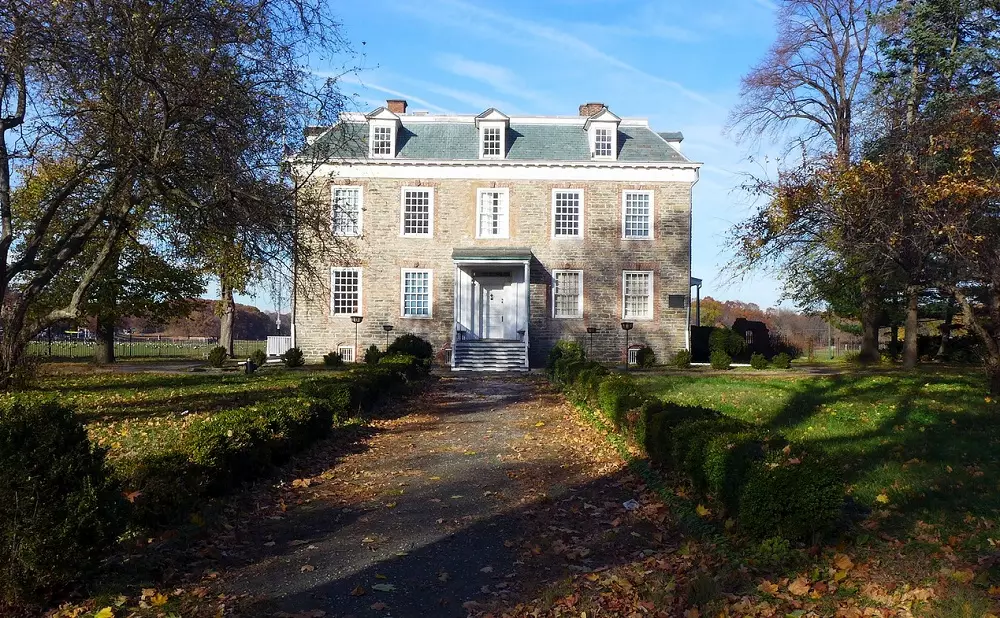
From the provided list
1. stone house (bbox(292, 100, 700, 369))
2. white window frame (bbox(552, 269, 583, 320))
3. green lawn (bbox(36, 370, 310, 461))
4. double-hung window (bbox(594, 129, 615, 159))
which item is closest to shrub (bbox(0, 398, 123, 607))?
green lawn (bbox(36, 370, 310, 461))

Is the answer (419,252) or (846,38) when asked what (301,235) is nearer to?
(419,252)

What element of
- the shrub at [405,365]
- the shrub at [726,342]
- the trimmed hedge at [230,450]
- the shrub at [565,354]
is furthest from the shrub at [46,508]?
the shrub at [726,342]

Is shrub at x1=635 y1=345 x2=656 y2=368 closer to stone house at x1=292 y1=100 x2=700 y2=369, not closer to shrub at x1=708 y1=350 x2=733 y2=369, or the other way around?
shrub at x1=708 y1=350 x2=733 y2=369

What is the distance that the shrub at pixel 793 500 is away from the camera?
5.43m

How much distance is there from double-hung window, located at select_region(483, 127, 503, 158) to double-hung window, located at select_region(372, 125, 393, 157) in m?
3.47

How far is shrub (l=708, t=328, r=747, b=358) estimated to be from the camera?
2719 cm

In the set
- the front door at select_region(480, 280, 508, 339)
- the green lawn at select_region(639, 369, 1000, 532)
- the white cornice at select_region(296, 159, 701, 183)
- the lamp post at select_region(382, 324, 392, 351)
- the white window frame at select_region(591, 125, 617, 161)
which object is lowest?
the green lawn at select_region(639, 369, 1000, 532)

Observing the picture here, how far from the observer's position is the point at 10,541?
14.8 feet

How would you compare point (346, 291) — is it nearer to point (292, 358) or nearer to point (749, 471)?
point (292, 358)

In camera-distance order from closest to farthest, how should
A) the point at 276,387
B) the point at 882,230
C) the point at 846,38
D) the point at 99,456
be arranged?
the point at 99,456 < the point at 882,230 < the point at 276,387 < the point at 846,38

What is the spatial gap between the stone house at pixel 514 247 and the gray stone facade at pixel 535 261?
0.12ft

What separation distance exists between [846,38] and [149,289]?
26.4 metres

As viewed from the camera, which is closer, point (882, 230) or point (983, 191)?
point (983, 191)

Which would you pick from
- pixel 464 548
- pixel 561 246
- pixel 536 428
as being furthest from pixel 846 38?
pixel 464 548
